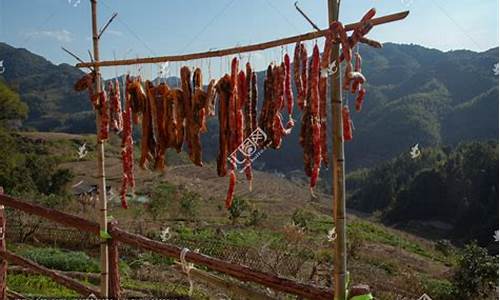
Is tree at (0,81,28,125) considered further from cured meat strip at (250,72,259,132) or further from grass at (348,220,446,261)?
cured meat strip at (250,72,259,132)

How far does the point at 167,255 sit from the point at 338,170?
160 cm

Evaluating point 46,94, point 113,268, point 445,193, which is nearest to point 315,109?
point 113,268

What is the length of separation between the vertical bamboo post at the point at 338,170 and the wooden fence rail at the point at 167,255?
0.17m

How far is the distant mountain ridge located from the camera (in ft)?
208

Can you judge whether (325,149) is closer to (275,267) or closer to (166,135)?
(166,135)

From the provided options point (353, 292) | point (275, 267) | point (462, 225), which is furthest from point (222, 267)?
point (462, 225)

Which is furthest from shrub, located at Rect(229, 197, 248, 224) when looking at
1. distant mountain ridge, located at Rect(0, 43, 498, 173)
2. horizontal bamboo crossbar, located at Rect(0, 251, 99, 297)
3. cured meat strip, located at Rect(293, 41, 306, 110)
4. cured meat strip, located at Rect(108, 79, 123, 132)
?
distant mountain ridge, located at Rect(0, 43, 498, 173)

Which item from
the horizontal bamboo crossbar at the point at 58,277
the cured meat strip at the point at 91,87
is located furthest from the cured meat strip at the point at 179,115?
the horizontal bamboo crossbar at the point at 58,277

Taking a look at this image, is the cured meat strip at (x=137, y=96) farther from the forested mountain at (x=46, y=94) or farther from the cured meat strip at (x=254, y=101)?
the forested mountain at (x=46, y=94)

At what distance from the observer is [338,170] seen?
6.79 feet

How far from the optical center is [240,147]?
2.66 metres

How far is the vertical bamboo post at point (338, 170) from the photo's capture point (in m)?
2.06

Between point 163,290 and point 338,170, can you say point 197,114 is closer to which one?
→ point 338,170

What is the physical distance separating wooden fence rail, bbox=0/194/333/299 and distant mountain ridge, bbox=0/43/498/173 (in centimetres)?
5414
